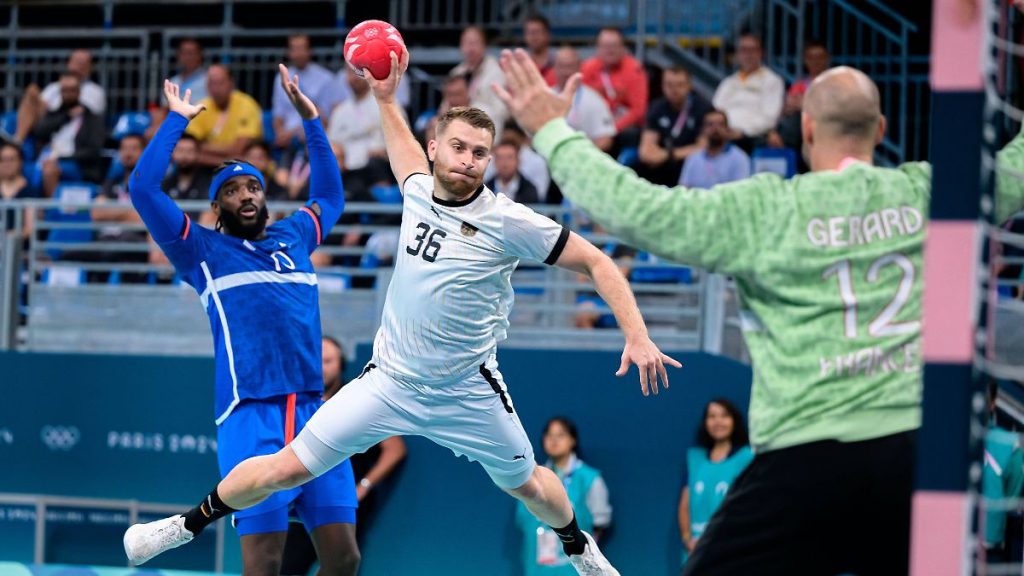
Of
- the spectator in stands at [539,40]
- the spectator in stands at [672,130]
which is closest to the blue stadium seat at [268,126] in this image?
the spectator in stands at [539,40]

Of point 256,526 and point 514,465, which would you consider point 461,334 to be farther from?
point 256,526

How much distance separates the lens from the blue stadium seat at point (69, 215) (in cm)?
1262

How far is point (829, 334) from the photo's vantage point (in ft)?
13.1

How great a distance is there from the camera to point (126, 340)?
11484 mm

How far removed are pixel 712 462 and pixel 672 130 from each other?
3.46 metres

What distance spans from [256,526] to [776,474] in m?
3.20

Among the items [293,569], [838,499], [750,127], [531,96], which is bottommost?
[293,569]

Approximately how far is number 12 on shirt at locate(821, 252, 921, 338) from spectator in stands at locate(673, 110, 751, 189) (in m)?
7.19

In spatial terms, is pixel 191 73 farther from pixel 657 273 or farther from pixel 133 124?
pixel 657 273

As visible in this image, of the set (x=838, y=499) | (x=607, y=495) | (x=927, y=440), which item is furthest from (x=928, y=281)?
(x=607, y=495)

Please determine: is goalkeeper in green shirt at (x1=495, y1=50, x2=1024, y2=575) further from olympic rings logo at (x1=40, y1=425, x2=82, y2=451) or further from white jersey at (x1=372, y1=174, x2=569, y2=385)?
olympic rings logo at (x1=40, y1=425, x2=82, y2=451)

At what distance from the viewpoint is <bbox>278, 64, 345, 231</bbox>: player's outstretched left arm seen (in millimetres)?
7137

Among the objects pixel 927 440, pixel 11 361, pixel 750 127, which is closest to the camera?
pixel 927 440

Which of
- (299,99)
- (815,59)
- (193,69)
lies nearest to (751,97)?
(815,59)
